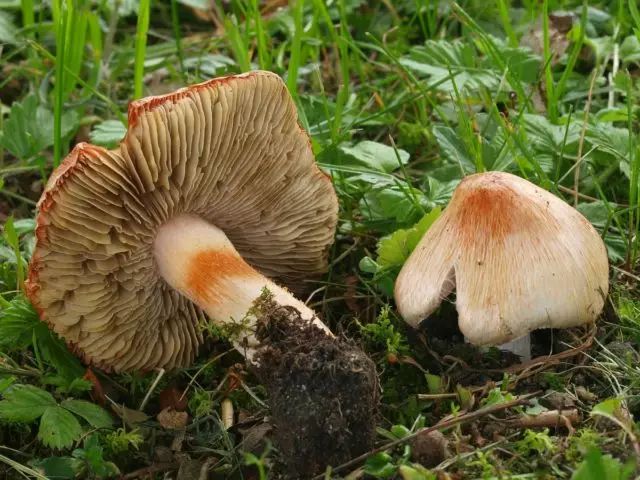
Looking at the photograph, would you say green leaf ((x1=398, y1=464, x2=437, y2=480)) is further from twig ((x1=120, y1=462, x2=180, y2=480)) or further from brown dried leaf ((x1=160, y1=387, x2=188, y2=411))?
brown dried leaf ((x1=160, y1=387, x2=188, y2=411))

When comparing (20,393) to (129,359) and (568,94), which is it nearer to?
(129,359)

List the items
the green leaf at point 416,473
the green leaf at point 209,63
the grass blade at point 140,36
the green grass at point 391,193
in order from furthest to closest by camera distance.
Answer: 1. the green leaf at point 209,63
2. the grass blade at point 140,36
3. the green grass at point 391,193
4. the green leaf at point 416,473

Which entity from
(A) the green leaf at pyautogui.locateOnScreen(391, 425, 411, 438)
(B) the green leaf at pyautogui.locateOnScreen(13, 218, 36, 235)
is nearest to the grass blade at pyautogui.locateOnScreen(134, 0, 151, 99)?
(B) the green leaf at pyautogui.locateOnScreen(13, 218, 36, 235)

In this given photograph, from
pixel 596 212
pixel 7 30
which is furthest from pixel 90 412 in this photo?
pixel 7 30

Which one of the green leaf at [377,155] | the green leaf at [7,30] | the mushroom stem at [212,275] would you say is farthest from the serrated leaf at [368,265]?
the green leaf at [7,30]

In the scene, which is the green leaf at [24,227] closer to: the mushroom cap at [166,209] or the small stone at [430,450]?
the mushroom cap at [166,209]

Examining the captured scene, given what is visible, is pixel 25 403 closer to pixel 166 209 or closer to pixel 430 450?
pixel 166 209
